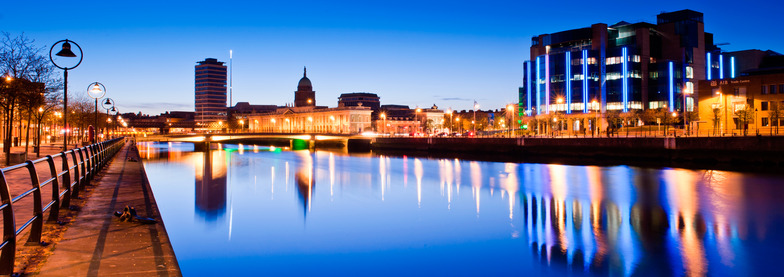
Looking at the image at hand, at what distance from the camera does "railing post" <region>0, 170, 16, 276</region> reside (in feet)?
22.6

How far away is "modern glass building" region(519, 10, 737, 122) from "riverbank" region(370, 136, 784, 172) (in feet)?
148

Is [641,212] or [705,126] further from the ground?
[705,126]

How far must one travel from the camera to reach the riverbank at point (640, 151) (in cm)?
4700

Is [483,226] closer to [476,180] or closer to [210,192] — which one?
[476,180]

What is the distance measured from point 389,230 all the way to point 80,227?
12.6m

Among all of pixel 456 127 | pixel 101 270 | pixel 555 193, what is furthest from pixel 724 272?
pixel 456 127

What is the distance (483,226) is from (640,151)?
127 feet

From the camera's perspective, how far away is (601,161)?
57531mm

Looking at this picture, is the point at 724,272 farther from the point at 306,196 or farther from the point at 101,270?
the point at 306,196

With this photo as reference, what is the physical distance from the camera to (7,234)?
7.14 metres

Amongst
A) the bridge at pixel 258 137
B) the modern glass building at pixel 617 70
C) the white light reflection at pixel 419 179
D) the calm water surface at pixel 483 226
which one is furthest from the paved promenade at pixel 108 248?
the modern glass building at pixel 617 70

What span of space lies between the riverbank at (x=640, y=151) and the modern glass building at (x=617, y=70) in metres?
45.0

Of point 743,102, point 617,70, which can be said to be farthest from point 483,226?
A: point 617,70

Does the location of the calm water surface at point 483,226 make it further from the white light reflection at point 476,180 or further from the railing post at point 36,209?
the railing post at point 36,209
